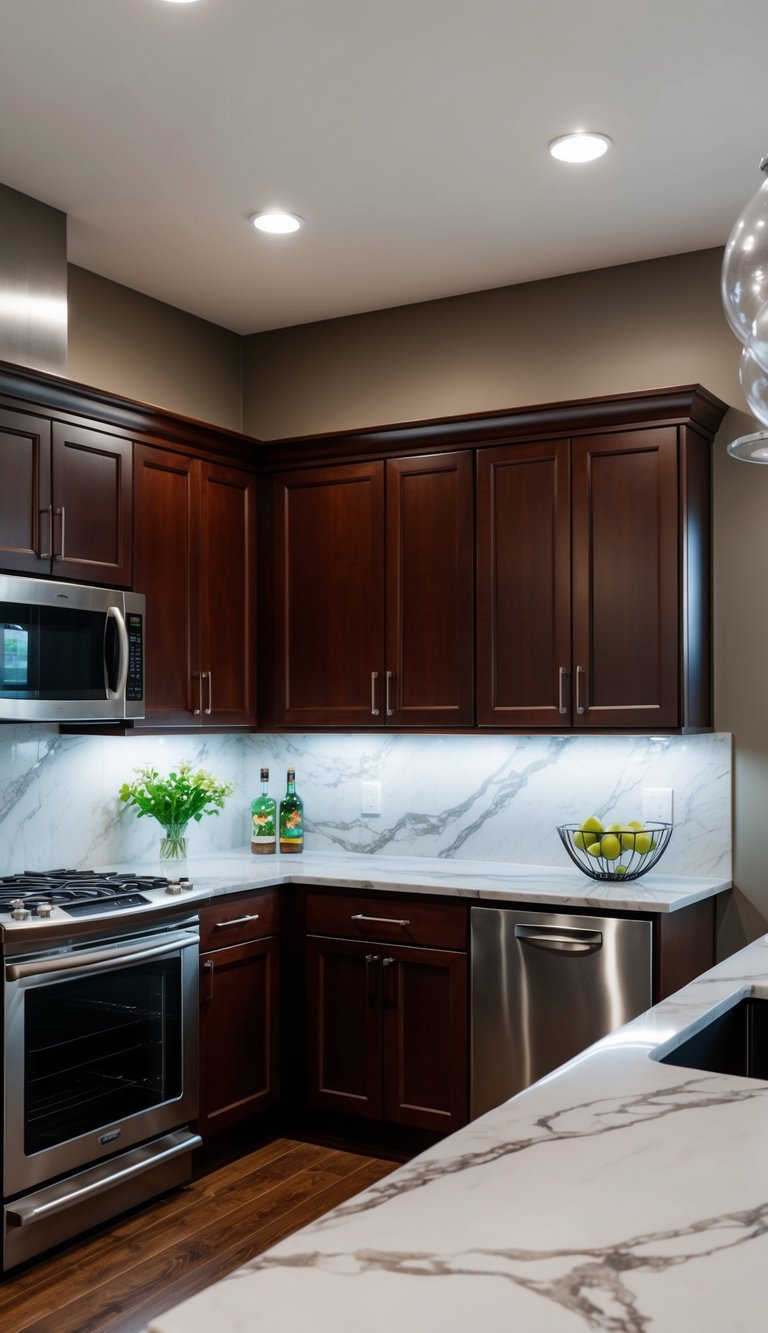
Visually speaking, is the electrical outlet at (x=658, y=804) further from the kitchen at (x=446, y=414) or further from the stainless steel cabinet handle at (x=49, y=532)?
the stainless steel cabinet handle at (x=49, y=532)

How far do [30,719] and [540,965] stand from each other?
5.21ft

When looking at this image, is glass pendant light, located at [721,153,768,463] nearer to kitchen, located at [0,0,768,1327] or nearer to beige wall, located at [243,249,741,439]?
kitchen, located at [0,0,768,1327]

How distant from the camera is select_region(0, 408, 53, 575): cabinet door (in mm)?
3162

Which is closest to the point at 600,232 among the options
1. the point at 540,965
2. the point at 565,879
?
the point at 565,879

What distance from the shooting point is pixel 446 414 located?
417 centimetres

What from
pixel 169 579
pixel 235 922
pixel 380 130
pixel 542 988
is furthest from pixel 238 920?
pixel 380 130

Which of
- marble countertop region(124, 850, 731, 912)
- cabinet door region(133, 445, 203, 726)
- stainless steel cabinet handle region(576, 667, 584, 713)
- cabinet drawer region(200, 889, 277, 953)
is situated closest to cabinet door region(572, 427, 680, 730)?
stainless steel cabinet handle region(576, 667, 584, 713)

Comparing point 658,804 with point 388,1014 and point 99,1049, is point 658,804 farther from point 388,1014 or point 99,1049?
point 99,1049

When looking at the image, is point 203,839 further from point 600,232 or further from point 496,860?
point 600,232

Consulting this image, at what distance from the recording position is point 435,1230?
1.02 m

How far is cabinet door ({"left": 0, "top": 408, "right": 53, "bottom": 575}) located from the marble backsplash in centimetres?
59

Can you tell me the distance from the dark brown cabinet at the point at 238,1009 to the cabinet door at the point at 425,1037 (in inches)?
15.4

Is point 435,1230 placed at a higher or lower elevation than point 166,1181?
higher

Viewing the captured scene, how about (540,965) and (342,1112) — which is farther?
(342,1112)
